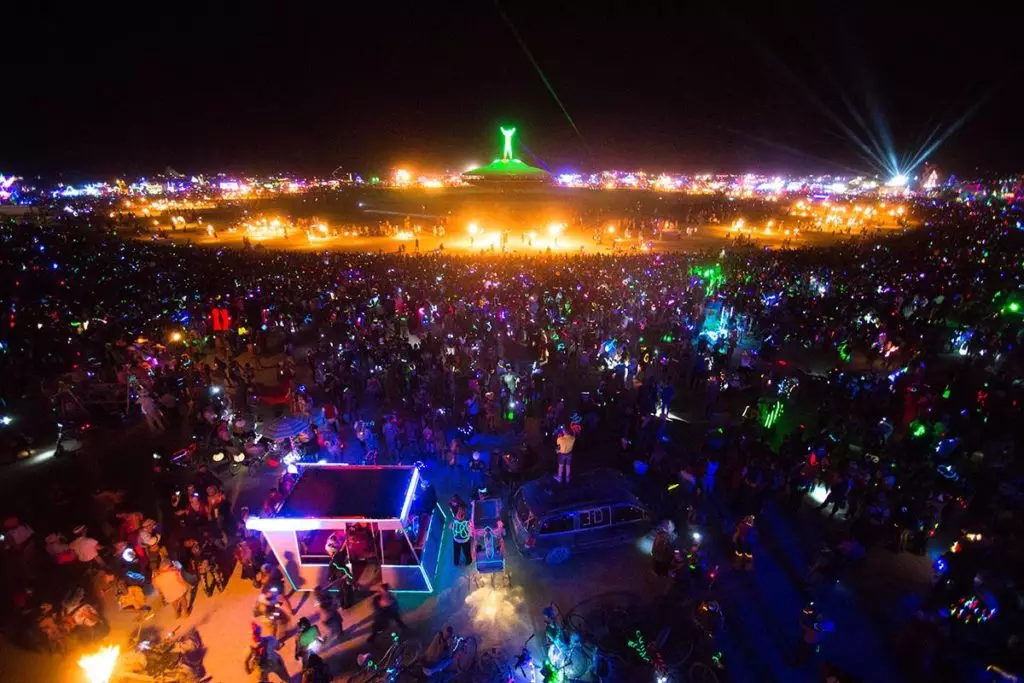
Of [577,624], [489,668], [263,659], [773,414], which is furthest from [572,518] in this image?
[773,414]

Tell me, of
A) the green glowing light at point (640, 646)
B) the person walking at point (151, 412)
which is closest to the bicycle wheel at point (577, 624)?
the green glowing light at point (640, 646)

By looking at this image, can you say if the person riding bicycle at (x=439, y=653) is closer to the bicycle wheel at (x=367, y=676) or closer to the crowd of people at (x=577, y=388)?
the bicycle wheel at (x=367, y=676)

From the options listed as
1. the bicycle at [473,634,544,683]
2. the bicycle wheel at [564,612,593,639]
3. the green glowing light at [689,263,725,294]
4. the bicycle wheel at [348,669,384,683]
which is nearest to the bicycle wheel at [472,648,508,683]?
the bicycle at [473,634,544,683]

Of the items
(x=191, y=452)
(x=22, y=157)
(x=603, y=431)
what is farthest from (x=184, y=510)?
(x=22, y=157)

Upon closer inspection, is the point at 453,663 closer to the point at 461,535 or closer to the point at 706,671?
the point at 461,535

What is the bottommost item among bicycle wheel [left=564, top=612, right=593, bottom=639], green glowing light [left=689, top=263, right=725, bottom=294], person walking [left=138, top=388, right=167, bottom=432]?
bicycle wheel [left=564, top=612, right=593, bottom=639]

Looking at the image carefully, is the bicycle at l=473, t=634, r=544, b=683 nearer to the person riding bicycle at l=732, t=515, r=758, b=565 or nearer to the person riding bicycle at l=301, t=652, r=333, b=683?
the person riding bicycle at l=301, t=652, r=333, b=683

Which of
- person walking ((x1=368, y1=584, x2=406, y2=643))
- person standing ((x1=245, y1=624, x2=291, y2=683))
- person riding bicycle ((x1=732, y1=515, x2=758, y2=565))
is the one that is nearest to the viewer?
person standing ((x1=245, y1=624, x2=291, y2=683))
